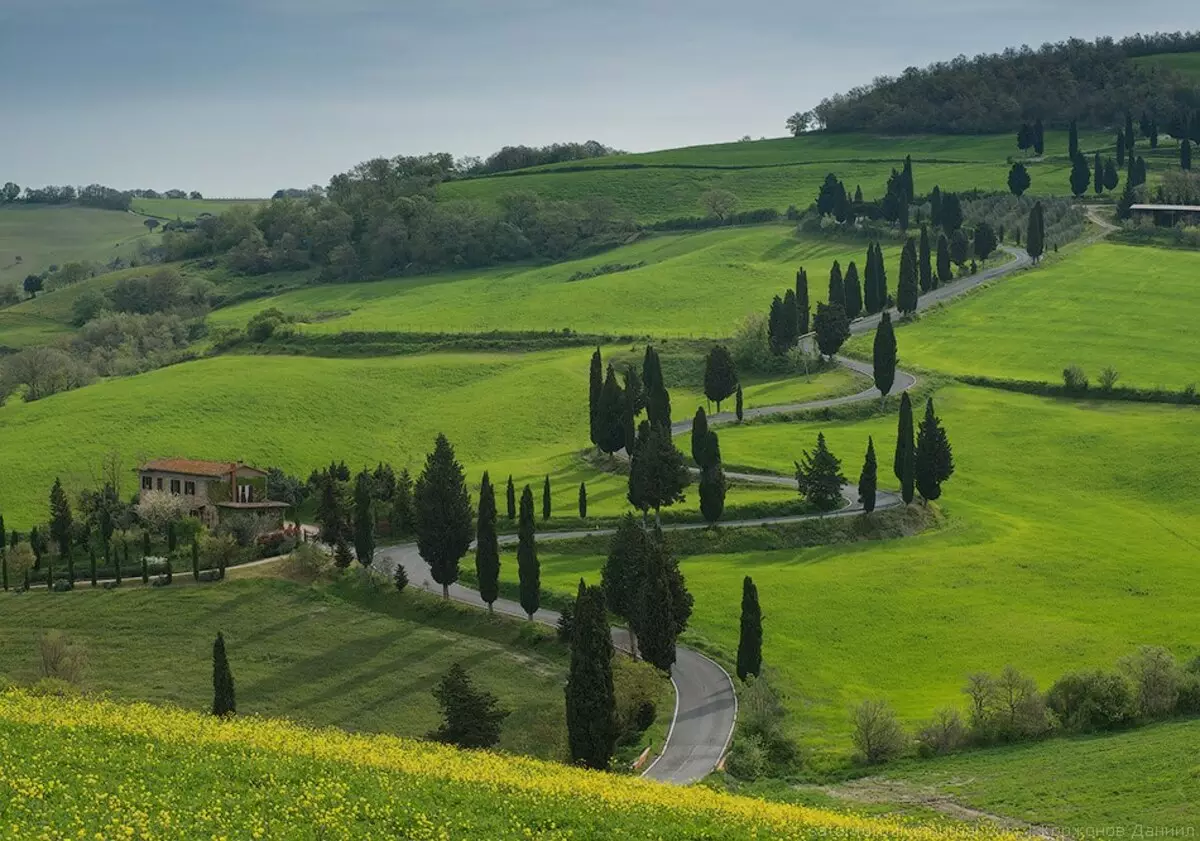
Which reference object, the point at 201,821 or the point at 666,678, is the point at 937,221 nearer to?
the point at 666,678

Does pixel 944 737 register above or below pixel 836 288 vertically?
below

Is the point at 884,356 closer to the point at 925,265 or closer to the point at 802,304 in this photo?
the point at 802,304

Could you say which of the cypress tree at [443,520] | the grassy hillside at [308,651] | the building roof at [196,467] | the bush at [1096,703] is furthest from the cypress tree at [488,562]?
the bush at [1096,703]

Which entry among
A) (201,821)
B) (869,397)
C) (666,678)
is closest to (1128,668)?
(666,678)

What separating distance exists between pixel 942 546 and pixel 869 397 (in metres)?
Answer: 37.9

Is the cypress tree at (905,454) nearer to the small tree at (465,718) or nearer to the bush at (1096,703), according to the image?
the bush at (1096,703)

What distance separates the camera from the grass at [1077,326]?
141 m

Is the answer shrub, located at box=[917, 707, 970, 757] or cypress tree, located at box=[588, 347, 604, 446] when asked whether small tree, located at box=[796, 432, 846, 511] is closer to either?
cypress tree, located at box=[588, 347, 604, 446]

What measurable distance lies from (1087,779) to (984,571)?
3912cm

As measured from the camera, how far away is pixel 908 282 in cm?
15775

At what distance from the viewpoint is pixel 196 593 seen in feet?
286

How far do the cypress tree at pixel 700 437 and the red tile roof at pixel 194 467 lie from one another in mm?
31890

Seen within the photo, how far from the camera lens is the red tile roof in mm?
105938

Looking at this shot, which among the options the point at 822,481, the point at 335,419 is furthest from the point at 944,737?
the point at 335,419
